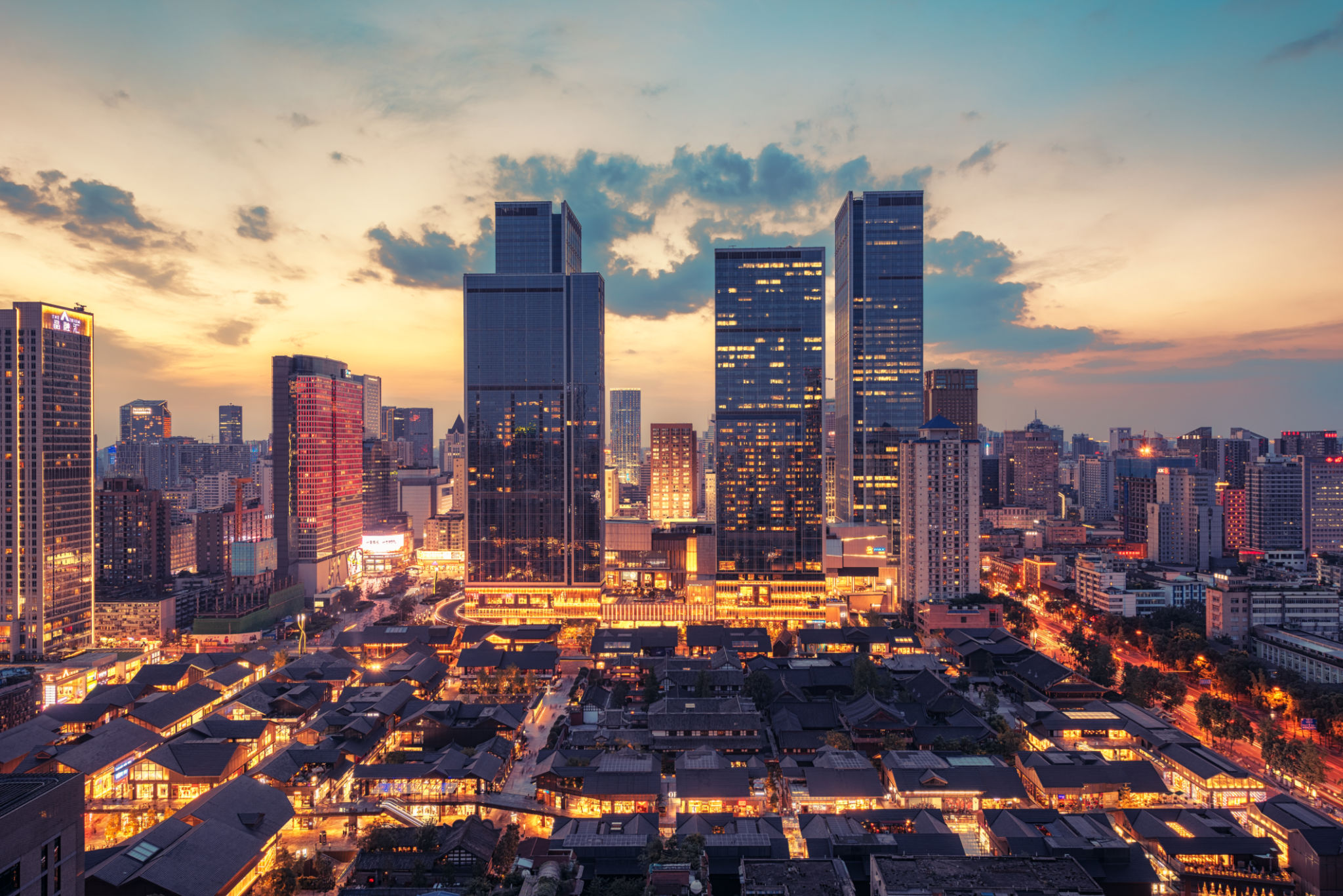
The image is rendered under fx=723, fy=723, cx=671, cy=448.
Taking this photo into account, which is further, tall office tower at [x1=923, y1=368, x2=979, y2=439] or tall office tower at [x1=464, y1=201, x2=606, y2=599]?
tall office tower at [x1=923, y1=368, x2=979, y2=439]

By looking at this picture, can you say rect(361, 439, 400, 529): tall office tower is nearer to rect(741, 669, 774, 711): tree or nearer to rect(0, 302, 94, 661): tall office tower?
rect(0, 302, 94, 661): tall office tower

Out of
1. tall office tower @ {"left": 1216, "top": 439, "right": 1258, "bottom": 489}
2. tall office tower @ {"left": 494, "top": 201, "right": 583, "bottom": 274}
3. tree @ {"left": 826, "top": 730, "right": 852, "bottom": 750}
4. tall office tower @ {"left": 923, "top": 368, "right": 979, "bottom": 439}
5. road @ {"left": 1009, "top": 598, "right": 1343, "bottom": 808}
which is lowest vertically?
road @ {"left": 1009, "top": 598, "right": 1343, "bottom": 808}

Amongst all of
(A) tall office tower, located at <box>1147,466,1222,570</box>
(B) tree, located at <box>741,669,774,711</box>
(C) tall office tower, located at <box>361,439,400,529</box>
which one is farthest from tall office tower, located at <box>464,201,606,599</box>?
(A) tall office tower, located at <box>1147,466,1222,570</box>

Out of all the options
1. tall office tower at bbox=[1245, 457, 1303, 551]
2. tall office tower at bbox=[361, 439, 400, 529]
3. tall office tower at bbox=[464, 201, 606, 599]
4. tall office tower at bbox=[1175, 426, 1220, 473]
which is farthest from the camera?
tall office tower at bbox=[1175, 426, 1220, 473]

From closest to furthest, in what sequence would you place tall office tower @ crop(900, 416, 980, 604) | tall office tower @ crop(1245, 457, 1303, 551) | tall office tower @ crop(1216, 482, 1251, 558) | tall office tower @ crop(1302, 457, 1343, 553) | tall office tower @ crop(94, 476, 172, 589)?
tall office tower @ crop(900, 416, 980, 604) → tall office tower @ crop(94, 476, 172, 589) → tall office tower @ crop(1302, 457, 1343, 553) → tall office tower @ crop(1245, 457, 1303, 551) → tall office tower @ crop(1216, 482, 1251, 558)

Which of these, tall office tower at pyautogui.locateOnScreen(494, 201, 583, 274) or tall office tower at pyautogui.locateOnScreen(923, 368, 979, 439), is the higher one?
tall office tower at pyautogui.locateOnScreen(494, 201, 583, 274)

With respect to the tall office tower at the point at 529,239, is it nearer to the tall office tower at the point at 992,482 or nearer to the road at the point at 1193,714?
the road at the point at 1193,714

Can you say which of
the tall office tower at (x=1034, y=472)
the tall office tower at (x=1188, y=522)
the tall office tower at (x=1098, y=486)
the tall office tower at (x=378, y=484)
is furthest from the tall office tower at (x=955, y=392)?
the tall office tower at (x=378, y=484)

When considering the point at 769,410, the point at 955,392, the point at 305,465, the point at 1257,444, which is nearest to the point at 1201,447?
the point at 1257,444
